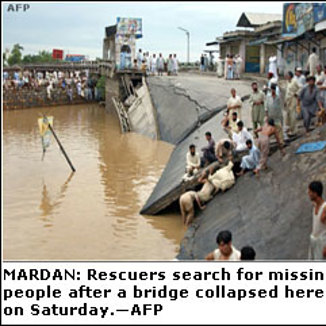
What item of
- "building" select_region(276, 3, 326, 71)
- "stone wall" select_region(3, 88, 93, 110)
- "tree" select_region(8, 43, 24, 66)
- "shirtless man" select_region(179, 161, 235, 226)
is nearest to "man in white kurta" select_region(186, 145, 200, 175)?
"shirtless man" select_region(179, 161, 235, 226)

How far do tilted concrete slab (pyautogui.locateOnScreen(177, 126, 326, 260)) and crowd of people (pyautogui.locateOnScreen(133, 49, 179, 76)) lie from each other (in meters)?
19.3

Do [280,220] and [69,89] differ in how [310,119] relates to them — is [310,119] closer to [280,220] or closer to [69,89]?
[280,220]

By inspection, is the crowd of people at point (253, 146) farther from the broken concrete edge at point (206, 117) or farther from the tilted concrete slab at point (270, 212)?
the broken concrete edge at point (206, 117)

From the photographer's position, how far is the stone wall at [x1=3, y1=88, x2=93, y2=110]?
107 feet

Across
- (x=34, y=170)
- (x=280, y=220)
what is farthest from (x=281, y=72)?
(x=280, y=220)

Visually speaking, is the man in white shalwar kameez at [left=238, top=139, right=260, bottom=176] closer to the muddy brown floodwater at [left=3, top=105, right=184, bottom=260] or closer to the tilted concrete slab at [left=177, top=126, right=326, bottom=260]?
the tilted concrete slab at [left=177, top=126, right=326, bottom=260]

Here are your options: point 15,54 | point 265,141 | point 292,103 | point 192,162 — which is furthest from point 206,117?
point 15,54

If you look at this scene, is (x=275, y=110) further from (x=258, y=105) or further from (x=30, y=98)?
(x=30, y=98)

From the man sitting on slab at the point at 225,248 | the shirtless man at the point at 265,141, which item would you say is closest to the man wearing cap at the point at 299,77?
the shirtless man at the point at 265,141

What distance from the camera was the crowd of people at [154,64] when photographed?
90.9ft

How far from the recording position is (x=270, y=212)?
752 centimetres

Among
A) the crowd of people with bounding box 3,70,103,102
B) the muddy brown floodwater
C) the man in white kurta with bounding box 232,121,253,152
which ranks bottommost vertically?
the muddy brown floodwater

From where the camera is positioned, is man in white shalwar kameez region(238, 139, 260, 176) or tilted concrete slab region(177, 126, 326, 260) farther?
man in white shalwar kameez region(238, 139, 260, 176)

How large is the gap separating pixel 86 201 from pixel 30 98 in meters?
23.8
